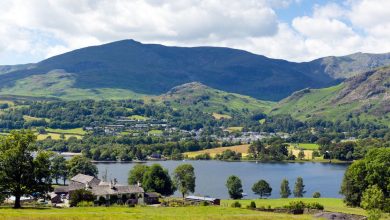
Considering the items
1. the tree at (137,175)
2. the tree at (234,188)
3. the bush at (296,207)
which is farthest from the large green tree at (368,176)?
the tree at (137,175)

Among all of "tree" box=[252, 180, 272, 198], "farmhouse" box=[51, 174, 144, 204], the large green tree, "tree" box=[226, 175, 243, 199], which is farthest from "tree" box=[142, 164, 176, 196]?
the large green tree

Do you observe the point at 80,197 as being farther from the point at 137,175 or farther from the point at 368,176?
the point at 368,176

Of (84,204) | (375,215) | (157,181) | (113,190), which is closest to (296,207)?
(375,215)

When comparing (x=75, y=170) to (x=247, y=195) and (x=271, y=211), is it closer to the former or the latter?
(x=247, y=195)

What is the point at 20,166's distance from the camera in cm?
6856

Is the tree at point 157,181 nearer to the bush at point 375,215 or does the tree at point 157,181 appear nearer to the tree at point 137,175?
the tree at point 137,175

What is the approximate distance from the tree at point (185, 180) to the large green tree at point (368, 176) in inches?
1537

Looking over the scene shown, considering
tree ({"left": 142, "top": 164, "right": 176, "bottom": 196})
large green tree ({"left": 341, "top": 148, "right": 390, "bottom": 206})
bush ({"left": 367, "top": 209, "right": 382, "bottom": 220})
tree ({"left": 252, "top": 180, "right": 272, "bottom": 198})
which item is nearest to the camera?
bush ({"left": 367, "top": 209, "right": 382, "bottom": 220})

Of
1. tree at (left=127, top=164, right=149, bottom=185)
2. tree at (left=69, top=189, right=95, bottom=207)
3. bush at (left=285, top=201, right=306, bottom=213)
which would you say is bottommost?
bush at (left=285, top=201, right=306, bottom=213)

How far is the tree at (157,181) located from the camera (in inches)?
5044

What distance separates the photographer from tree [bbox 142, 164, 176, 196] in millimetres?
128125

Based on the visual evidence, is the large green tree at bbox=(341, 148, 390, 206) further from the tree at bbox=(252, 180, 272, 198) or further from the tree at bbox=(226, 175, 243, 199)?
the tree at bbox=(252, 180, 272, 198)

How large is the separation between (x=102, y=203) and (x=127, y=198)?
9.62 metres

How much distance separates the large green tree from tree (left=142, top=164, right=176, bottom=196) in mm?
44010
